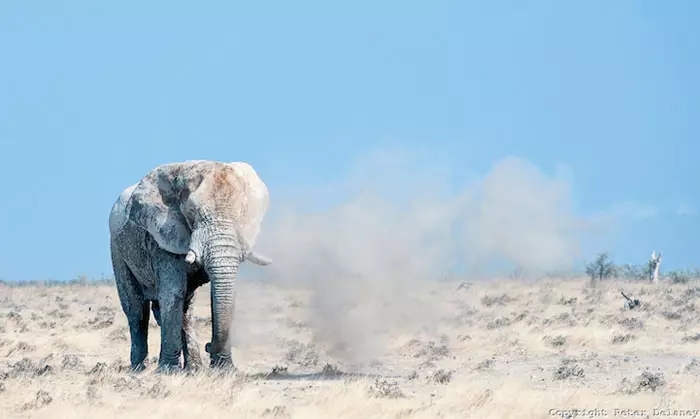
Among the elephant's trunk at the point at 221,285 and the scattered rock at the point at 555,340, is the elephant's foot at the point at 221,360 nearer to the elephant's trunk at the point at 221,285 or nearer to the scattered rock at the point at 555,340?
the elephant's trunk at the point at 221,285

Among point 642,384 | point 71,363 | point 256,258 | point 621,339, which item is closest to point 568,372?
point 642,384

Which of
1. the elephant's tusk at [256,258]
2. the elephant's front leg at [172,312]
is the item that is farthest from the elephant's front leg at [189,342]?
the elephant's tusk at [256,258]

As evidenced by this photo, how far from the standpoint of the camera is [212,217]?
1769cm

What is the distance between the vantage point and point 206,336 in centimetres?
2814

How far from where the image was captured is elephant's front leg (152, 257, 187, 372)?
1833 centimetres

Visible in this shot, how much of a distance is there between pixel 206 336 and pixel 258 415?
14.3 meters

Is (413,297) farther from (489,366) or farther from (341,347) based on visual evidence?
(489,366)

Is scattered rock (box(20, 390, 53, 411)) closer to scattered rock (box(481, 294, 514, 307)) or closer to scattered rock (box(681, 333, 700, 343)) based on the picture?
scattered rock (box(681, 333, 700, 343))

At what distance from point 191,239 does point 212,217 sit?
450mm

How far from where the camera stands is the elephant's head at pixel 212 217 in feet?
57.3

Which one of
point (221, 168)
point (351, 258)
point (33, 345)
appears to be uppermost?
point (221, 168)

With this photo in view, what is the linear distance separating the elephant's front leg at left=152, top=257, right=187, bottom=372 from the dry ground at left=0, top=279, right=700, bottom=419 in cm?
44

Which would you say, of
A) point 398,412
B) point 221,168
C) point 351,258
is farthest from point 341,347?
point 398,412

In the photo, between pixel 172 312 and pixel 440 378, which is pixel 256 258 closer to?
pixel 172 312
